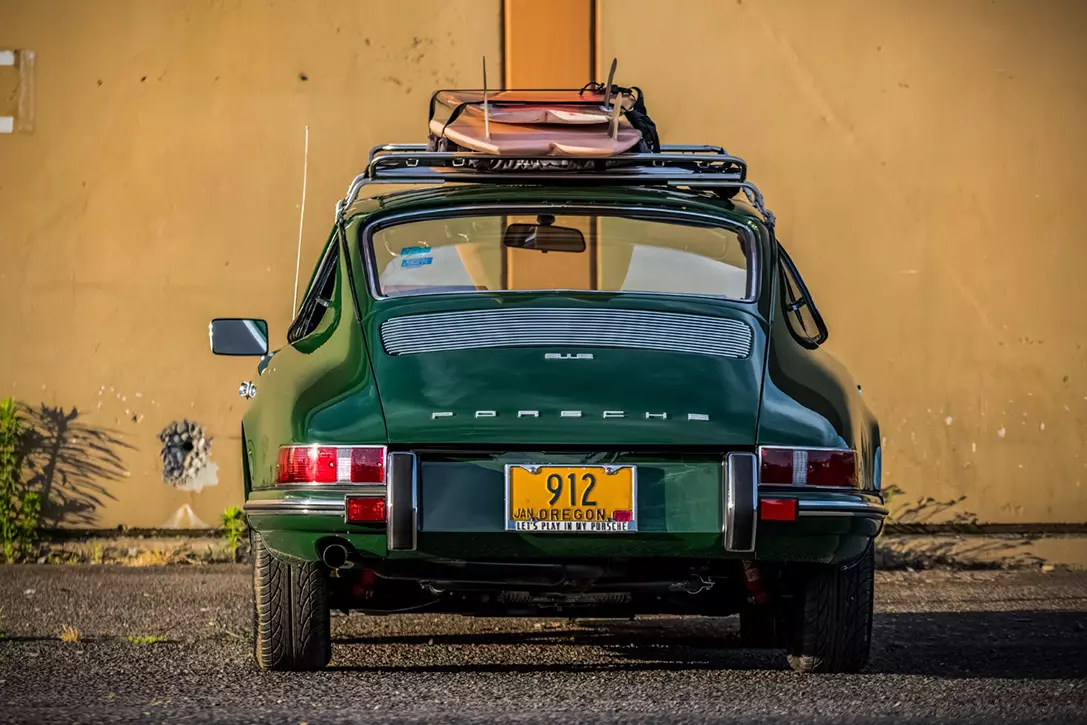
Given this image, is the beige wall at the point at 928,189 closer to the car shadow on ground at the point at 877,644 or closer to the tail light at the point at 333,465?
the car shadow on ground at the point at 877,644

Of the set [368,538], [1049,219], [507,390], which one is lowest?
[368,538]

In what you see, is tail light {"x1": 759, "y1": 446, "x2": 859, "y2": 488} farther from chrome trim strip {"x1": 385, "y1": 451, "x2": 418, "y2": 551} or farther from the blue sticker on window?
the blue sticker on window

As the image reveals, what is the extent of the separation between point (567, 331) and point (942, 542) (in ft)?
15.2

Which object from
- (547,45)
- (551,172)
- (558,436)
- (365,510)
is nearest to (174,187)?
(547,45)

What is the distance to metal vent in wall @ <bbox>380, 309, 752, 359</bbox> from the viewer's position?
5152 millimetres

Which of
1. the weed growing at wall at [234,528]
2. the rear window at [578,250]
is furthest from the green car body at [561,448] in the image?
the weed growing at wall at [234,528]

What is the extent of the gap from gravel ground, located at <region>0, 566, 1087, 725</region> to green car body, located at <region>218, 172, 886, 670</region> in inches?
10.7

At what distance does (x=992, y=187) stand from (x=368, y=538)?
5.62 m

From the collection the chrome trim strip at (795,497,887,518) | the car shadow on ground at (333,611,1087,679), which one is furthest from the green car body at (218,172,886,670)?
the car shadow on ground at (333,611,1087,679)

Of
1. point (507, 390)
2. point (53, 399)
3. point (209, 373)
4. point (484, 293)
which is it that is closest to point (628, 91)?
point (484, 293)

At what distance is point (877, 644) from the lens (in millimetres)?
6414

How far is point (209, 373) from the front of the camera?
30.4 ft

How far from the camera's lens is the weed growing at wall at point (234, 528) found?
29.8ft

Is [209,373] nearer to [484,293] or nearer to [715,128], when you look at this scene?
[715,128]
